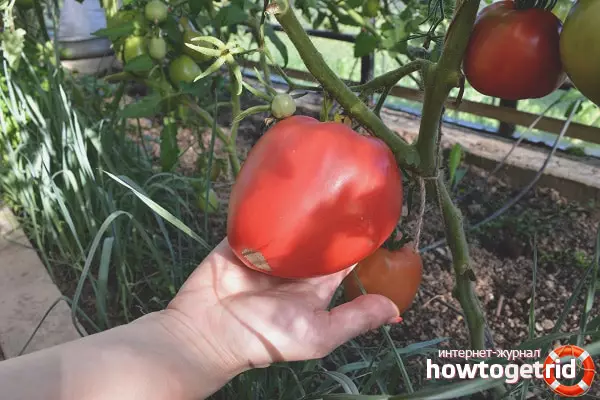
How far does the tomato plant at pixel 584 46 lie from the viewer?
0.38 m

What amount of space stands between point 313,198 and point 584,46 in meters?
0.27

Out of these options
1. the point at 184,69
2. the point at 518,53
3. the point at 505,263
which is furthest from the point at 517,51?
the point at 505,263

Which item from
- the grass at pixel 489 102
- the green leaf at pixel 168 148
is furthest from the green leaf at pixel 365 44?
the green leaf at pixel 168 148

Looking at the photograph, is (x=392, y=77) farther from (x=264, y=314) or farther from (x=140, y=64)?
(x=140, y=64)

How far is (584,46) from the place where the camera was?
39cm

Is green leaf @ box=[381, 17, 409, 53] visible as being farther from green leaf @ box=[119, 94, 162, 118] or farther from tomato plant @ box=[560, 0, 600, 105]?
tomato plant @ box=[560, 0, 600, 105]

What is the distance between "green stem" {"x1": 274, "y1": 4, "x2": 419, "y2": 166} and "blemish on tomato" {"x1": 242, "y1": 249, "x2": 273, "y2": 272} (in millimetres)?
184

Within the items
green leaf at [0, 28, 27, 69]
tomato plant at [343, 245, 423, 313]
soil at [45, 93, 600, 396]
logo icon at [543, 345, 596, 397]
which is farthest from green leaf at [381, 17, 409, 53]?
logo icon at [543, 345, 596, 397]

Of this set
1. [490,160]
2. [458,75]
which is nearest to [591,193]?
[490,160]

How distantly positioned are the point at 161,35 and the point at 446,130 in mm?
927

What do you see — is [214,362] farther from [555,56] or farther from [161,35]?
[161,35]

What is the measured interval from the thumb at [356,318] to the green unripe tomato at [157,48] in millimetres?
660

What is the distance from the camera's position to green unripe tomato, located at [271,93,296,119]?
0.60m

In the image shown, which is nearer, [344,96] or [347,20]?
[344,96]
